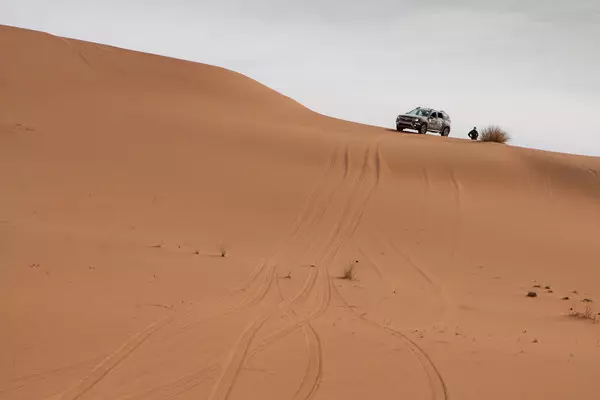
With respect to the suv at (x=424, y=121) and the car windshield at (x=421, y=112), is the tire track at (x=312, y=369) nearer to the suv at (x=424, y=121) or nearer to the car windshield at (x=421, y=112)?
the suv at (x=424, y=121)

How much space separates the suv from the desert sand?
1718 millimetres

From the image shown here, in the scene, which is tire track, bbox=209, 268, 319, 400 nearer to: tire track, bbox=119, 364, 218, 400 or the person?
tire track, bbox=119, 364, 218, 400

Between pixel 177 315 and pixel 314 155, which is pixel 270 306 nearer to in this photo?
Result: pixel 177 315

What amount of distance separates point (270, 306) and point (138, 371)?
9.49 feet

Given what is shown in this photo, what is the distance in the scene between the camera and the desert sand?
5562 mm

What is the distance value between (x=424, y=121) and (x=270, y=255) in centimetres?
1729

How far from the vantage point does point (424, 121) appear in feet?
89.1

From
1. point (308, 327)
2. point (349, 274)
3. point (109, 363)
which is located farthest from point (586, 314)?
point (109, 363)

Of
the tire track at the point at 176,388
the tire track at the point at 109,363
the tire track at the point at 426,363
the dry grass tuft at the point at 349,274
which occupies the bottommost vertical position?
the tire track at the point at 109,363

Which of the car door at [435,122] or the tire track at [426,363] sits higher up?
the car door at [435,122]

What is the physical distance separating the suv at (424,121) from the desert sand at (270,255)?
1.72 metres

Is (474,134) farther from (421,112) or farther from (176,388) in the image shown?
(176,388)

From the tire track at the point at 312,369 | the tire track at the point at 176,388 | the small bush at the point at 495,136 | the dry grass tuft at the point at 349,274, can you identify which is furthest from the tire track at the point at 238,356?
the small bush at the point at 495,136

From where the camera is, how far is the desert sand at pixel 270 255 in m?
Answer: 5.56
